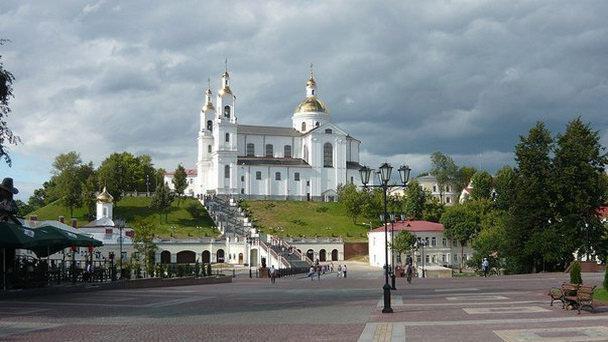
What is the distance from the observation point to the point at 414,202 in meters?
107

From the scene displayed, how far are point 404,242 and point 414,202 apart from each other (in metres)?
26.7

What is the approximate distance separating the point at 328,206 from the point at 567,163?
71502mm

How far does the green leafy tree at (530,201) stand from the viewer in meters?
52.1

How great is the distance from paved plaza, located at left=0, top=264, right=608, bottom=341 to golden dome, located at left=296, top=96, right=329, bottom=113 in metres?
116

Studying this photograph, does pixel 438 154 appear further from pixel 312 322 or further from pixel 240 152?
pixel 312 322

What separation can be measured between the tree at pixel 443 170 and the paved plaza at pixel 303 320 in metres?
119

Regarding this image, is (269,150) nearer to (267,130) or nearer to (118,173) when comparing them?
(267,130)

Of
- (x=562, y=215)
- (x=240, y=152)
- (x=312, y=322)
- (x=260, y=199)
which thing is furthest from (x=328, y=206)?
(x=312, y=322)

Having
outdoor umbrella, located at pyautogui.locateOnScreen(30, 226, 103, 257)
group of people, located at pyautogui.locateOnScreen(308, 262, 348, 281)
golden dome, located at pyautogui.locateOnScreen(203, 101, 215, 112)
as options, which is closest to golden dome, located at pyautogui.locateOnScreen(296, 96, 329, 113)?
golden dome, located at pyautogui.locateOnScreen(203, 101, 215, 112)

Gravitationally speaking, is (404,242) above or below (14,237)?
below

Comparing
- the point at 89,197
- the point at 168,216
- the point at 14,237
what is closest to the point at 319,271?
the point at 14,237

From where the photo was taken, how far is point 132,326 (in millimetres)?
17234

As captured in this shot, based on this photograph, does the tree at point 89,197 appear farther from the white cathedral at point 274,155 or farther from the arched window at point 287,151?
the arched window at point 287,151

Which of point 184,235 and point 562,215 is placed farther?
point 184,235
